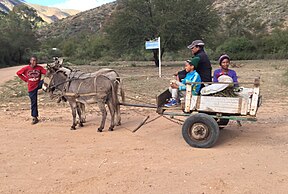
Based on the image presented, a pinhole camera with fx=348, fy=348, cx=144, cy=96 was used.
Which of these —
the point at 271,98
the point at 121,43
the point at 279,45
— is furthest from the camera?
the point at 279,45

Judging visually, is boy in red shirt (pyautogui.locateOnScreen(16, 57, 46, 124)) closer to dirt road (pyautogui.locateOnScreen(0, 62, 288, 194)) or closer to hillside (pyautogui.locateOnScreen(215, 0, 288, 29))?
dirt road (pyautogui.locateOnScreen(0, 62, 288, 194))

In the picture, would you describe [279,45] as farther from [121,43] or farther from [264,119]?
[264,119]

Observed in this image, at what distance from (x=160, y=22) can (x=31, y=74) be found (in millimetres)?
21361

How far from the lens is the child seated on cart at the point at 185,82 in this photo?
671 centimetres

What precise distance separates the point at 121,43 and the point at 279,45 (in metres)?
21.3

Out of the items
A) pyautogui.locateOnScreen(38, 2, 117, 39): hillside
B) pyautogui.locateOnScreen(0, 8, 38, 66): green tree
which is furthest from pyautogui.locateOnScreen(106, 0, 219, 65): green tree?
pyautogui.locateOnScreen(38, 2, 117, 39): hillside

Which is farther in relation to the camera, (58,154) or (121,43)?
(121,43)

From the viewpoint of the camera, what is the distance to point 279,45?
41.7 meters

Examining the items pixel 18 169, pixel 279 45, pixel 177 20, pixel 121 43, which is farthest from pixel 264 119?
pixel 279 45

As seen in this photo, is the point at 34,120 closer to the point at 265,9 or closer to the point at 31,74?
the point at 31,74

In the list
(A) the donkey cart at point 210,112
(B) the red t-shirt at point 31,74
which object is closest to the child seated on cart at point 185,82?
(A) the donkey cart at point 210,112

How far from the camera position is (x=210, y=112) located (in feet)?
21.6

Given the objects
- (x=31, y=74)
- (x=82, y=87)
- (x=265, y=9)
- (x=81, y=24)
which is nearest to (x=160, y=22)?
(x=31, y=74)

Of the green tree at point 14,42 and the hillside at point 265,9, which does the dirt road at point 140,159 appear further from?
the hillside at point 265,9
